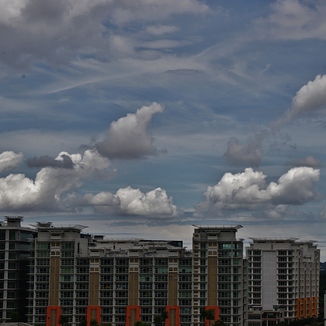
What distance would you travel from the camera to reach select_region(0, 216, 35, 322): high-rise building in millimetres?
166625

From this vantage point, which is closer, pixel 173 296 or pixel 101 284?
pixel 173 296

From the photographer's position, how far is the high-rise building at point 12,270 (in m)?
167

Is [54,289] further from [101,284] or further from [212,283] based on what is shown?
[212,283]

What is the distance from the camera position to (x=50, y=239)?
164 meters

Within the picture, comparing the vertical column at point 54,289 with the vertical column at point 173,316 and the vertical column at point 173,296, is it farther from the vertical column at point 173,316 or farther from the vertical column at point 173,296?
the vertical column at point 173,296

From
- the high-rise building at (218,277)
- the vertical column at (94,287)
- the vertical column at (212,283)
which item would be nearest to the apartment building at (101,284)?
the vertical column at (94,287)

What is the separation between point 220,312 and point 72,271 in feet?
113

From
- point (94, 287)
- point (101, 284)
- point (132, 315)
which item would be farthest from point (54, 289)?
point (132, 315)

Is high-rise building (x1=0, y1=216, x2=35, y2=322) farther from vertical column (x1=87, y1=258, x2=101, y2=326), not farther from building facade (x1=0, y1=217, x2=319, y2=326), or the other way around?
vertical column (x1=87, y1=258, x2=101, y2=326)

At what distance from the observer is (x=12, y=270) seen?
551 ft

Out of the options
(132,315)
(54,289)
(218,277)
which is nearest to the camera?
(54,289)

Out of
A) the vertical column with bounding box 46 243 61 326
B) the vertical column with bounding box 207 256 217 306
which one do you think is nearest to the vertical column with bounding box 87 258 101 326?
the vertical column with bounding box 46 243 61 326

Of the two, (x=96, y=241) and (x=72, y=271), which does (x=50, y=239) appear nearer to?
(x=72, y=271)

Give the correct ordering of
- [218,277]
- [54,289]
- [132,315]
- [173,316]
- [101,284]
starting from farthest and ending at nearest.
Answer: [101,284] < [218,277] < [132,315] < [54,289] < [173,316]
